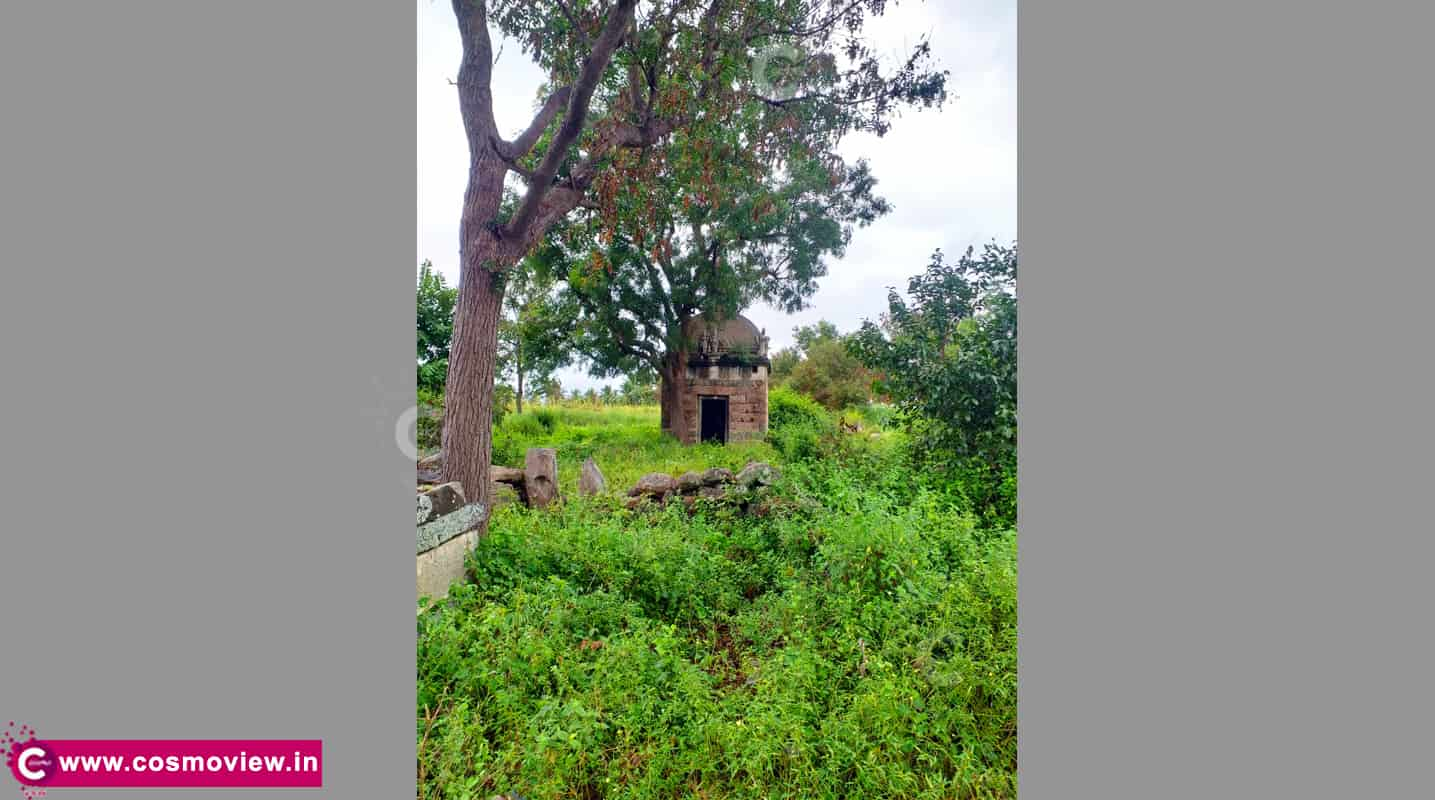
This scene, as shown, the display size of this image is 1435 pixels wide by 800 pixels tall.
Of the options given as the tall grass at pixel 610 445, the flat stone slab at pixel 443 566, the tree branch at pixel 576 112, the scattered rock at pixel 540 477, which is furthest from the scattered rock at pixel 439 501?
the tall grass at pixel 610 445

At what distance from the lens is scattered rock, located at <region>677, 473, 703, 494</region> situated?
5.22 metres

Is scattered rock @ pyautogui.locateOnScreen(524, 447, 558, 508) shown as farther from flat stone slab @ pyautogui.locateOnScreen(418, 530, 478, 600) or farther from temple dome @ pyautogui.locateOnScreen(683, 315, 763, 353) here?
temple dome @ pyautogui.locateOnScreen(683, 315, 763, 353)

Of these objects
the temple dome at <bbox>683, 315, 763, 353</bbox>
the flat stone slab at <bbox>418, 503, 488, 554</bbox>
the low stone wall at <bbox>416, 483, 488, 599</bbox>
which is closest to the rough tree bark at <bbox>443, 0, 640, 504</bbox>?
the flat stone slab at <bbox>418, 503, 488, 554</bbox>

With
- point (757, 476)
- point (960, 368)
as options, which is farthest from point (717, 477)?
point (960, 368)

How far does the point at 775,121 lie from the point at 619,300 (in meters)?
5.22

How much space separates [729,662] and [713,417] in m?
7.59

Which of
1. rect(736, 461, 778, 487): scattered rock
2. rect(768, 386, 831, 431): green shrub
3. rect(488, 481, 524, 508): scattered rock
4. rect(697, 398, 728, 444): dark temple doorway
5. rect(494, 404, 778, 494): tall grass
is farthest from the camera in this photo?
rect(768, 386, 831, 431): green shrub

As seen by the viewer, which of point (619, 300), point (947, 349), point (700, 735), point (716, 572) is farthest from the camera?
point (619, 300)

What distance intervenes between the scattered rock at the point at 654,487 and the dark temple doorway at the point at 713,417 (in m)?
4.78

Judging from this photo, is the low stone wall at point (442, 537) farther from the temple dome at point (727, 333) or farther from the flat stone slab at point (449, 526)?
the temple dome at point (727, 333)

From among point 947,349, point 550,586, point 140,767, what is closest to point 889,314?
point 947,349

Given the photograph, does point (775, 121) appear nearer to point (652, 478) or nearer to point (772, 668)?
point (652, 478)

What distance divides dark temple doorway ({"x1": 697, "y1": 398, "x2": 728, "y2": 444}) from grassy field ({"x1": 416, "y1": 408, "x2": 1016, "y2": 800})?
19.7 feet

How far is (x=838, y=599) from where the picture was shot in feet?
9.39
